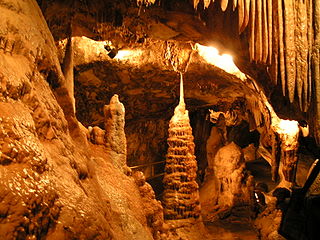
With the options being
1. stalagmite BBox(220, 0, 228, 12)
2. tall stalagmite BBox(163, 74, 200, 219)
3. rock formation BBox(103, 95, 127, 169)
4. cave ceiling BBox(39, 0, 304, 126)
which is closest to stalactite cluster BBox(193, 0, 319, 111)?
stalagmite BBox(220, 0, 228, 12)

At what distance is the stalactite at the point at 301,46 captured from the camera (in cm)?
400

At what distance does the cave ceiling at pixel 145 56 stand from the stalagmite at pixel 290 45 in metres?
0.60

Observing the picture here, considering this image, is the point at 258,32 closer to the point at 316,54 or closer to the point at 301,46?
the point at 301,46

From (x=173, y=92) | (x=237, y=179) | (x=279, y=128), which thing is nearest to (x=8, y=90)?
(x=279, y=128)

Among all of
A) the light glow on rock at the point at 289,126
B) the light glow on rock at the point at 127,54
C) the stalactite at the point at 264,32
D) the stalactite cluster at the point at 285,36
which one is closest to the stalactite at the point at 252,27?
the stalactite cluster at the point at 285,36

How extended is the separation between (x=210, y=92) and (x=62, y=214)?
7.72 meters

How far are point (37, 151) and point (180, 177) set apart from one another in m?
5.00

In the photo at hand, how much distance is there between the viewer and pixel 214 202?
10125 millimetres

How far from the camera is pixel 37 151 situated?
168 cm

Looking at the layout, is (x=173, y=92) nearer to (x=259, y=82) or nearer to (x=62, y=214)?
(x=259, y=82)

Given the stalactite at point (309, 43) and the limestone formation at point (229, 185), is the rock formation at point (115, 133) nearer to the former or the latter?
the stalactite at point (309, 43)

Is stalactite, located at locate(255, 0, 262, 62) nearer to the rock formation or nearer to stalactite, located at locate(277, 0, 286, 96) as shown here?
stalactite, located at locate(277, 0, 286, 96)

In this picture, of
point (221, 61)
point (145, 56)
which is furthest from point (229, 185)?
point (145, 56)

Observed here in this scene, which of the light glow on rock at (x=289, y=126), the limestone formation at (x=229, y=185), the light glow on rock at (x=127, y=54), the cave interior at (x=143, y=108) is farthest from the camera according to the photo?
the limestone formation at (x=229, y=185)
